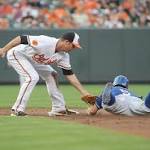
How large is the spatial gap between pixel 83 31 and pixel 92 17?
1.11 metres

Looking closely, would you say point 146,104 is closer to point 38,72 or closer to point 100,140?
point 38,72

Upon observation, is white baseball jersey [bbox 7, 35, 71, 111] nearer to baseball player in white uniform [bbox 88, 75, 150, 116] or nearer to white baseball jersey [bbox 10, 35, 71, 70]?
white baseball jersey [bbox 10, 35, 71, 70]

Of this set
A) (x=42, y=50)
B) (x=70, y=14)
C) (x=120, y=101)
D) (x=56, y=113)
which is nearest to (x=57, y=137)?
(x=120, y=101)

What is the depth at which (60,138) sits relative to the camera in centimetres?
746

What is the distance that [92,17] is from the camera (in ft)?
67.6

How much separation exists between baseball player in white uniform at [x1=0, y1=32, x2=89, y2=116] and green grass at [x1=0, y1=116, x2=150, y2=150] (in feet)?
4.17

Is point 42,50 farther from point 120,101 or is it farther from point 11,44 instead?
point 120,101

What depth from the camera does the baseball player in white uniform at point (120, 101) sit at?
402 inches

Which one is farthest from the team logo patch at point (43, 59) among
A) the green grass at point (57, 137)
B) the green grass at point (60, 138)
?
the green grass at point (60, 138)

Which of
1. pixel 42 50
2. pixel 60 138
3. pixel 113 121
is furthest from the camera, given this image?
pixel 42 50

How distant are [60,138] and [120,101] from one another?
2.98 meters

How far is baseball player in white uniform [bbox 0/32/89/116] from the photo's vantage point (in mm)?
10312

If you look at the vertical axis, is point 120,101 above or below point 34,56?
below

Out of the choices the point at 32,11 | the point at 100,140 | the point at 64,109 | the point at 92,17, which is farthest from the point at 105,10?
the point at 100,140
